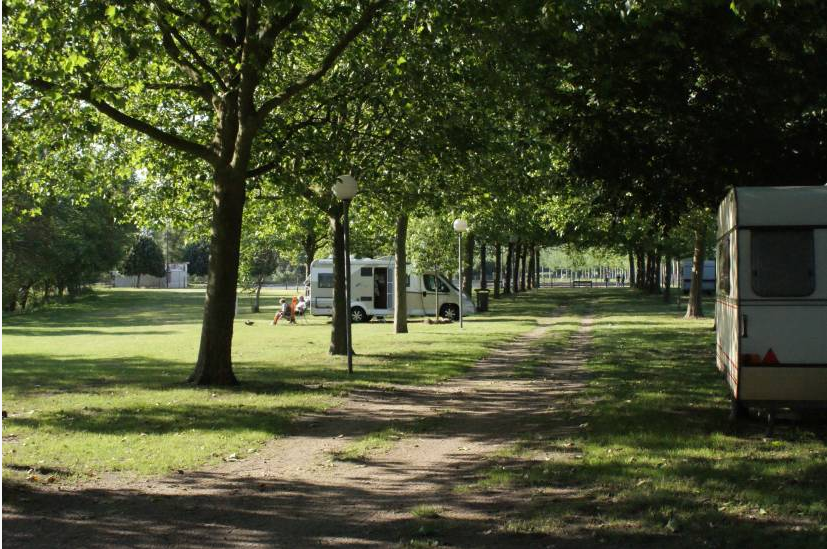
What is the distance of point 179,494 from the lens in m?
7.52

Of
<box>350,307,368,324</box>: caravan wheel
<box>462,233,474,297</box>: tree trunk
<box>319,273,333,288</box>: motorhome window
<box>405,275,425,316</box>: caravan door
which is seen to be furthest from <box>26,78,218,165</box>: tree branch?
<box>462,233,474,297</box>: tree trunk

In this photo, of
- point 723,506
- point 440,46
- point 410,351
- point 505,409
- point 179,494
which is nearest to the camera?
point 723,506

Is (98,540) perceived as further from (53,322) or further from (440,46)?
(53,322)

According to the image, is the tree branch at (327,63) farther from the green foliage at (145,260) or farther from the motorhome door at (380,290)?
the green foliage at (145,260)

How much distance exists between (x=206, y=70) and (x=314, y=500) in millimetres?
9457

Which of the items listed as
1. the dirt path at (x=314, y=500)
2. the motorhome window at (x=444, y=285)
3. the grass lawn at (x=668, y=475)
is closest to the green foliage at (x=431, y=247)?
the motorhome window at (x=444, y=285)

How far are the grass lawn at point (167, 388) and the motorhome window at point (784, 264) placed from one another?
547 centimetres

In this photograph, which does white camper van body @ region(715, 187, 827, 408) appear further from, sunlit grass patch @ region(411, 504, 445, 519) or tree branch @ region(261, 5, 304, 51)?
tree branch @ region(261, 5, 304, 51)

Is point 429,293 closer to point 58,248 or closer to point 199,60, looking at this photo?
point 58,248

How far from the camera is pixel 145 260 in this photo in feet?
332

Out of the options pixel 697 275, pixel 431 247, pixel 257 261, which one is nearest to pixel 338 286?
pixel 697 275

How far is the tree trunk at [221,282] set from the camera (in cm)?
1466

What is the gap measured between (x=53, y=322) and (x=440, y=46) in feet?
109

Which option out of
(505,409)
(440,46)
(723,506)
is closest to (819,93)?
(440,46)
